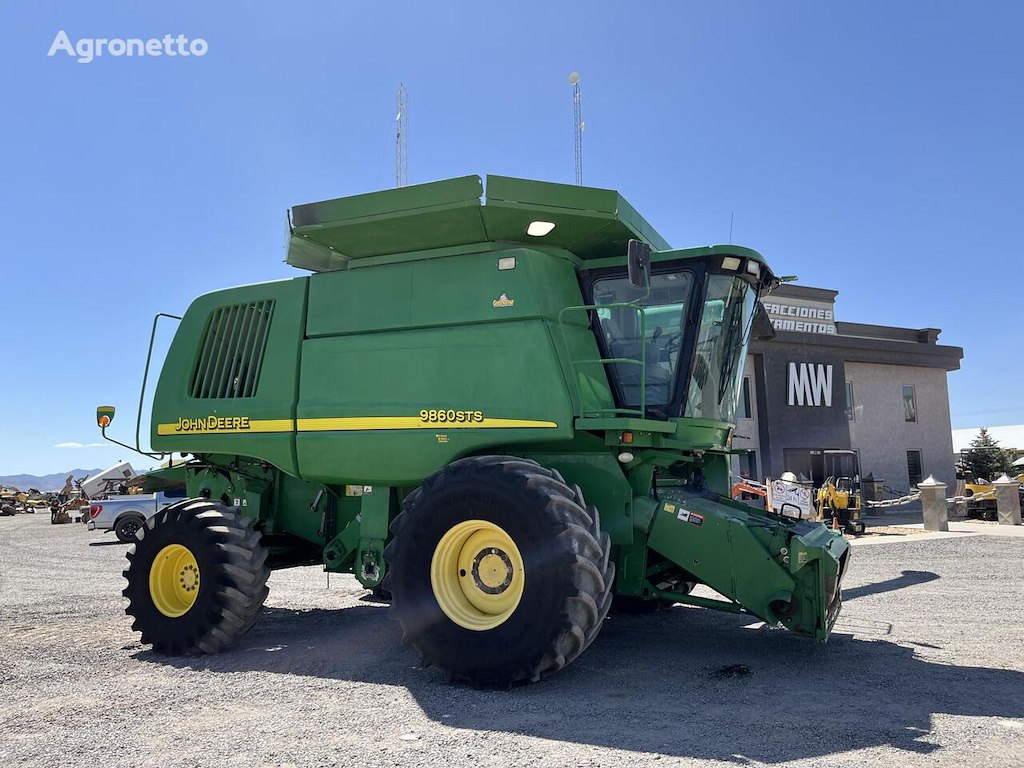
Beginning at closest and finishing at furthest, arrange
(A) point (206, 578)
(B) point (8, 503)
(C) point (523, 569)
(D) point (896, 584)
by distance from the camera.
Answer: (C) point (523, 569)
(A) point (206, 578)
(D) point (896, 584)
(B) point (8, 503)

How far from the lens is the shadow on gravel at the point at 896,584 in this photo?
9.43m

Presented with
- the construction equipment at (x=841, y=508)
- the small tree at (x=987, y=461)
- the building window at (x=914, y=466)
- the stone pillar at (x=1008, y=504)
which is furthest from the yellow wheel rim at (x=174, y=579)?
the small tree at (x=987, y=461)

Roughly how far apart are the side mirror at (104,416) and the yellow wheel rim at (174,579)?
1.64m

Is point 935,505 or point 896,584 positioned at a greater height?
point 935,505

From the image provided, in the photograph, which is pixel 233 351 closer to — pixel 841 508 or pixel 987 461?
pixel 841 508

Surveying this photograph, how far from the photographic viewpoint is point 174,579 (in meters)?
7.09

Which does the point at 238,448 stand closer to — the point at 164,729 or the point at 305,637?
the point at 305,637

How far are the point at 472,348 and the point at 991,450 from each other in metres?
40.6

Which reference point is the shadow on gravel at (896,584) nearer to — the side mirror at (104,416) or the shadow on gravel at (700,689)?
the shadow on gravel at (700,689)

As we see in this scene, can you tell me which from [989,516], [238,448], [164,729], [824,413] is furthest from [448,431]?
[824,413]

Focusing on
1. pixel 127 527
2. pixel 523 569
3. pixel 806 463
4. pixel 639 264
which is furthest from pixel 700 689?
pixel 806 463

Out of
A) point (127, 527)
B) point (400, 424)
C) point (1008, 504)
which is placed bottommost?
point (127, 527)

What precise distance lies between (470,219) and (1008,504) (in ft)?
67.2

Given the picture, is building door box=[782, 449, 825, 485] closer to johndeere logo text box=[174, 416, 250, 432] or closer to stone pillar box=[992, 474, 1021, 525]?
stone pillar box=[992, 474, 1021, 525]
